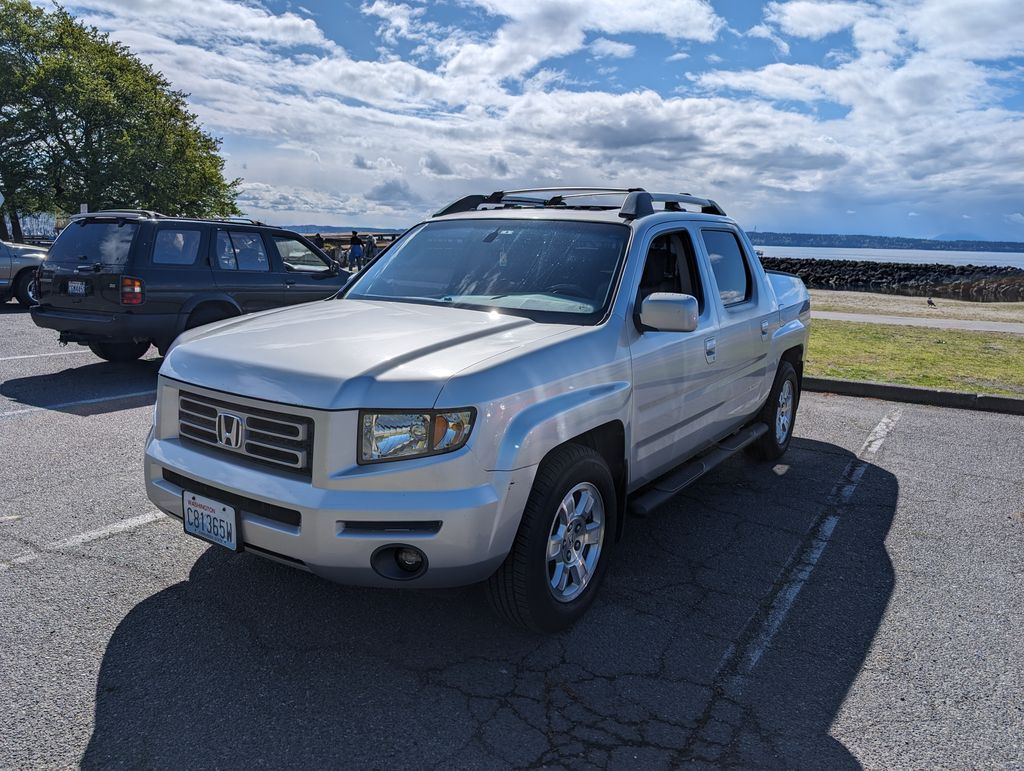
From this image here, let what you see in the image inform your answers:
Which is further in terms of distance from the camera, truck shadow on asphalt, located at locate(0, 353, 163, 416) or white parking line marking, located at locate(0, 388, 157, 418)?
truck shadow on asphalt, located at locate(0, 353, 163, 416)

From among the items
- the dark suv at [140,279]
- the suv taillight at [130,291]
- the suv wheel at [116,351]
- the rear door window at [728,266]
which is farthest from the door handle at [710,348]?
the suv wheel at [116,351]

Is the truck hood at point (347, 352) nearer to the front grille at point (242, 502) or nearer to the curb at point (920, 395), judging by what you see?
the front grille at point (242, 502)

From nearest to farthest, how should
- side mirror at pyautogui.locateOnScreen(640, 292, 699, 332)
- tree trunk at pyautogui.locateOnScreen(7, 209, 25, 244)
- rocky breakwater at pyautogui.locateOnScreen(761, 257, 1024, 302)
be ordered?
1. side mirror at pyautogui.locateOnScreen(640, 292, 699, 332)
2. rocky breakwater at pyautogui.locateOnScreen(761, 257, 1024, 302)
3. tree trunk at pyautogui.locateOnScreen(7, 209, 25, 244)

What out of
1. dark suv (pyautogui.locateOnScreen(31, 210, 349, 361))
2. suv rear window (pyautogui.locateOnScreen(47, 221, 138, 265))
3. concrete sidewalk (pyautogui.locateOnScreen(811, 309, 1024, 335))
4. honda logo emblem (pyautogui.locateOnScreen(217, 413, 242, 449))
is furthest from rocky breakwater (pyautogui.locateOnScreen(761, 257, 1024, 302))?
honda logo emblem (pyautogui.locateOnScreen(217, 413, 242, 449))

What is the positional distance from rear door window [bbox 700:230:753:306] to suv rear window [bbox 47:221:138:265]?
6539 mm

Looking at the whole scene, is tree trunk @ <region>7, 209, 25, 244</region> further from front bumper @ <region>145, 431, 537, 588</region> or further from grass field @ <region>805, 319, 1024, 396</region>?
front bumper @ <region>145, 431, 537, 588</region>

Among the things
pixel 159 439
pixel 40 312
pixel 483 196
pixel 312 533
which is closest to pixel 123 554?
pixel 159 439

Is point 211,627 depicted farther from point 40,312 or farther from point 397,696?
point 40,312

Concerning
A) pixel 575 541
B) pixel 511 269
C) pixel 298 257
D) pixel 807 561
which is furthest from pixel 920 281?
pixel 575 541

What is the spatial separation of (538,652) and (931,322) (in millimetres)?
16467

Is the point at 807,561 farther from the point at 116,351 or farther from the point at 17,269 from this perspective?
the point at 17,269

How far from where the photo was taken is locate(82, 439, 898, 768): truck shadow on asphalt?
8.84ft

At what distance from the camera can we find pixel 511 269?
4.33 meters

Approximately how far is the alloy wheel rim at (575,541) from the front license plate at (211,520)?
1281 mm
